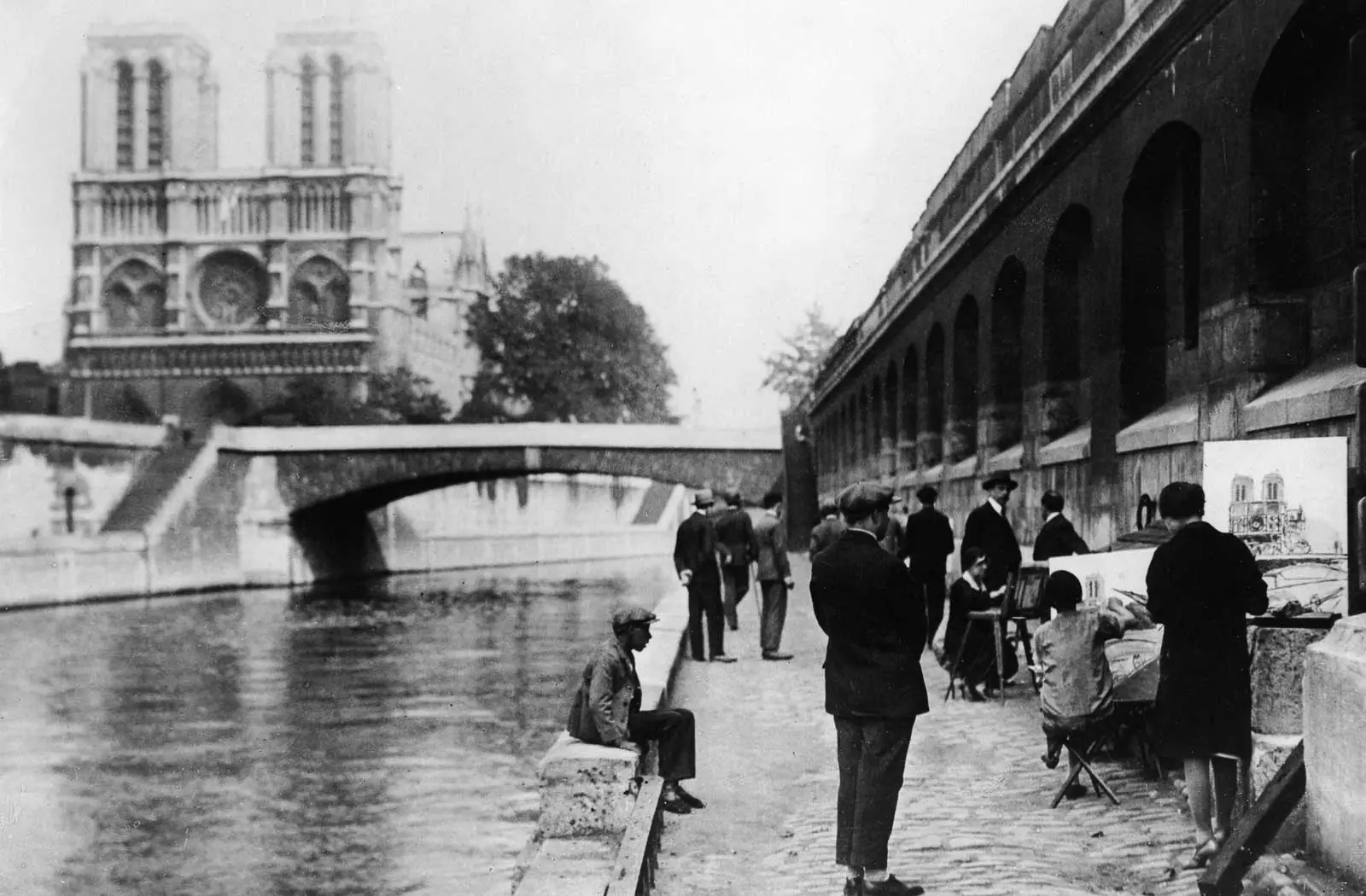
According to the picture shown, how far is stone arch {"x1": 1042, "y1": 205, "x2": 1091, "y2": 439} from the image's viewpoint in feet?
47.4

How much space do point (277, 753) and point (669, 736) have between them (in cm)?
652

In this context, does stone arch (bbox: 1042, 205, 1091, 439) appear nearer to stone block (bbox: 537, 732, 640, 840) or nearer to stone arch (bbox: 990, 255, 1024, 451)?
stone arch (bbox: 990, 255, 1024, 451)

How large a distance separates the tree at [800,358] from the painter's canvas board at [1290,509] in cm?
5799

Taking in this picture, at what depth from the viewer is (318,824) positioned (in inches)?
385

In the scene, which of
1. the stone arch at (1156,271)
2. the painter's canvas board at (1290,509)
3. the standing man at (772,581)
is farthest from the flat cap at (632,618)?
the standing man at (772,581)

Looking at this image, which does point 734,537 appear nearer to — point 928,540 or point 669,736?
point 928,540

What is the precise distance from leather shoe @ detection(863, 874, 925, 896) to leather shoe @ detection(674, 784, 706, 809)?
1903mm

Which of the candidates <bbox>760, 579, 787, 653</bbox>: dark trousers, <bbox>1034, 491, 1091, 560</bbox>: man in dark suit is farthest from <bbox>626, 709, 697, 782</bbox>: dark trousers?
<bbox>760, 579, 787, 653</bbox>: dark trousers

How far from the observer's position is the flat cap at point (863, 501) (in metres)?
5.52

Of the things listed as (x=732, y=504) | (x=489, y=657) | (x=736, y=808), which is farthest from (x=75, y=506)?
(x=736, y=808)

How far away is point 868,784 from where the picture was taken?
17.8ft

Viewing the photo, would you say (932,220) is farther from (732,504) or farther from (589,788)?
(589,788)

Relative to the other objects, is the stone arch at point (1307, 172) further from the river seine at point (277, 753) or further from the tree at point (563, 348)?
the tree at point (563, 348)

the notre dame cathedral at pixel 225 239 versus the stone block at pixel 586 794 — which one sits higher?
the notre dame cathedral at pixel 225 239
